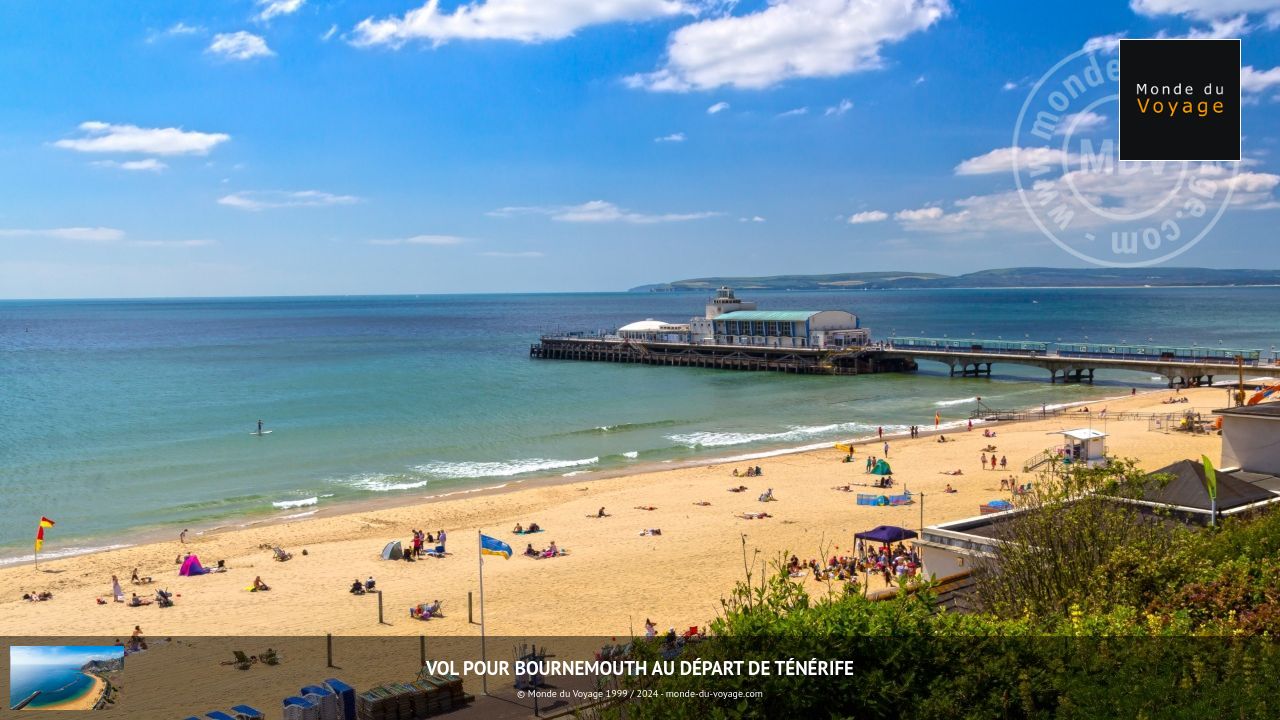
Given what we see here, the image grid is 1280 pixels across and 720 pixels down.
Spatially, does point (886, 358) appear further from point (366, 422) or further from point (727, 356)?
point (366, 422)

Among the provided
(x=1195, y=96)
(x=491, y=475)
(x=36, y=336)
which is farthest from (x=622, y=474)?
(x=36, y=336)

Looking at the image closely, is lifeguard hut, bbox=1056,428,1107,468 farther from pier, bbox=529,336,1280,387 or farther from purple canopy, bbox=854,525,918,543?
pier, bbox=529,336,1280,387

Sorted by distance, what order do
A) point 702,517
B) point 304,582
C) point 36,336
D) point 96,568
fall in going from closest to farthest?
point 304,582, point 96,568, point 702,517, point 36,336

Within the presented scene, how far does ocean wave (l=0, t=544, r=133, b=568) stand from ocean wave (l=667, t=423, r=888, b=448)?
23683 millimetres

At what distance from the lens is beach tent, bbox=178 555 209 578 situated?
23328 mm

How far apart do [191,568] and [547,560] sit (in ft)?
29.6

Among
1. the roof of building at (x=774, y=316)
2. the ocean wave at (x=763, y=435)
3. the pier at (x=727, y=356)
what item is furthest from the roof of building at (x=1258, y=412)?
the roof of building at (x=774, y=316)

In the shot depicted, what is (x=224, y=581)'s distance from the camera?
22797 millimetres

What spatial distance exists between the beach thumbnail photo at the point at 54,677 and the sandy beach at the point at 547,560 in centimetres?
504

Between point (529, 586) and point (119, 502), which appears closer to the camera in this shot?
point (529, 586)

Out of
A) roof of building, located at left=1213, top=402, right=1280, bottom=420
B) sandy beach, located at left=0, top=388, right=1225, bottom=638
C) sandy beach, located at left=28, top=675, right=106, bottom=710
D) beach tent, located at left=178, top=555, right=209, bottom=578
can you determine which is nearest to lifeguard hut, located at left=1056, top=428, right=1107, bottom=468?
sandy beach, located at left=0, top=388, right=1225, bottom=638

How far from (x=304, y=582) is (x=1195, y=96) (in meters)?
23.5

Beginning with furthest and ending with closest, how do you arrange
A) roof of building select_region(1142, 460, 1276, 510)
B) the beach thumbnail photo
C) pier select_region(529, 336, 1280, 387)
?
1. pier select_region(529, 336, 1280, 387)
2. roof of building select_region(1142, 460, 1276, 510)
3. the beach thumbnail photo

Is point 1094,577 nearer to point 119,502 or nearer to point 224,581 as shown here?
point 224,581
